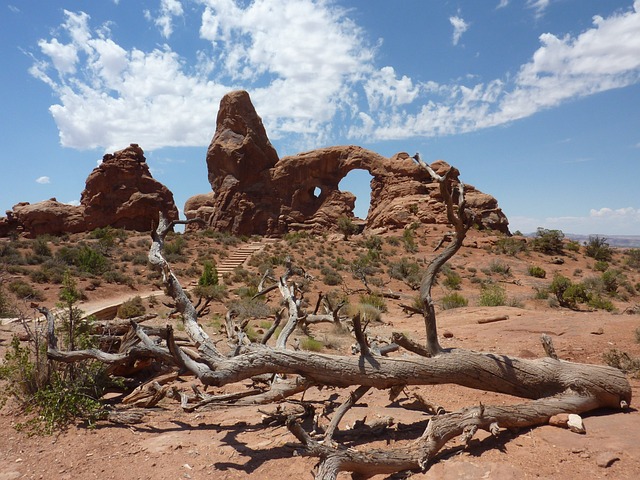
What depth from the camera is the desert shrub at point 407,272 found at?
20516 millimetres

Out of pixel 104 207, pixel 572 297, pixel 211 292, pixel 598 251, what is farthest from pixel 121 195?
pixel 598 251

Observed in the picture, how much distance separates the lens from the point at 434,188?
117ft

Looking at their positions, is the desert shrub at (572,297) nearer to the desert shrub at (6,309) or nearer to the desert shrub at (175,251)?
the desert shrub at (6,309)

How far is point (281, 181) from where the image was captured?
→ 42.9 metres

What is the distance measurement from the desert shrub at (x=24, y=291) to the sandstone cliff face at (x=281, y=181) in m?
26.3

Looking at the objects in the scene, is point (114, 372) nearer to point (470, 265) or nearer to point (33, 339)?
point (33, 339)

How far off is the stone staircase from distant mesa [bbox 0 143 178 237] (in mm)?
12271

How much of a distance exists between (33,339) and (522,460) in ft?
19.7

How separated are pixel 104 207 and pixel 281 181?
57.1 ft

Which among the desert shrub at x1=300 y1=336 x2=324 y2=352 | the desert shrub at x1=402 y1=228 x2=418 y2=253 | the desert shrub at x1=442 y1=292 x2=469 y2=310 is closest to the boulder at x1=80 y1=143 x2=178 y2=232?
the desert shrub at x1=402 y1=228 x2=418 y2=253

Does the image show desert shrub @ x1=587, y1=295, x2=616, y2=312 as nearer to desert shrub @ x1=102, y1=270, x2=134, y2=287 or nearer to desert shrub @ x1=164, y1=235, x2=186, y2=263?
desert shrub @ x1=102, y1=270, x2=134, y2=287

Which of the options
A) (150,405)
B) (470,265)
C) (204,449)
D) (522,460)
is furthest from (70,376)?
(470,265)

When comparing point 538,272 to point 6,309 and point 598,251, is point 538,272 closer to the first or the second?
point 598,251

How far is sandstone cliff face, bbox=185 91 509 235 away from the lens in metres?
38.9
